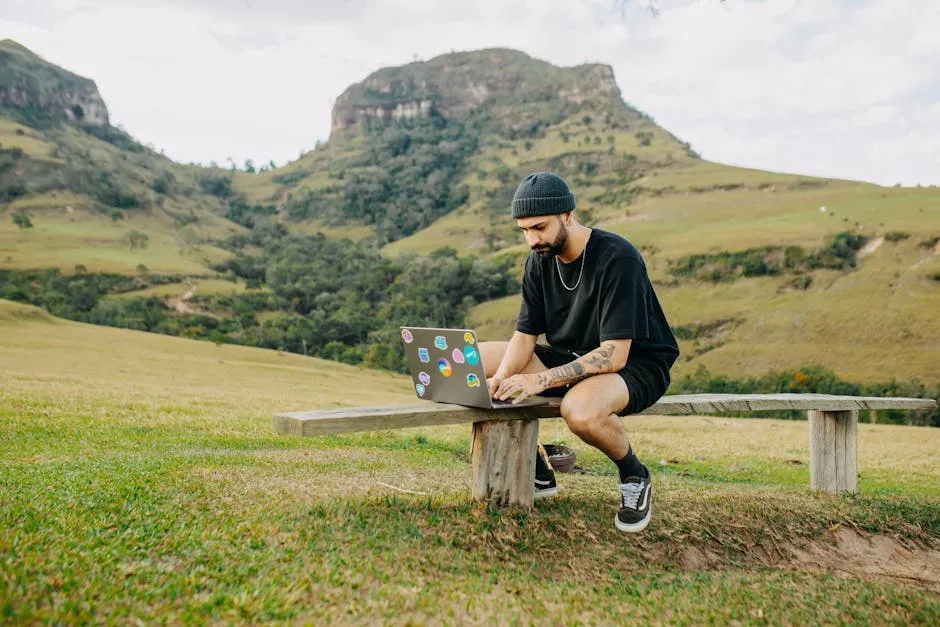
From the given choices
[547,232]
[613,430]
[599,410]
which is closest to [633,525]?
[613,430]

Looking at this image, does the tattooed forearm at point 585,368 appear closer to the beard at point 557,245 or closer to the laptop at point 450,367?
the laptop at point 450,367

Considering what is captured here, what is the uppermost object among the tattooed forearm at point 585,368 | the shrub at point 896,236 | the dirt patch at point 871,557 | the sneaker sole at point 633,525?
the shrub at point 896,236

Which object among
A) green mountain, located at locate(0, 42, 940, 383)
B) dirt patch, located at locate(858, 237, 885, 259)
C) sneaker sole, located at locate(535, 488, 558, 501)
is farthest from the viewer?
dirt patch, located at locate(858, 237, 885, 259)

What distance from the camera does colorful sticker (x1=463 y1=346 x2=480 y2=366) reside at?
5840 mm

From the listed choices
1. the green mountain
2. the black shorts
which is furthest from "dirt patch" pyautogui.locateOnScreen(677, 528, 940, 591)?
the green mountain

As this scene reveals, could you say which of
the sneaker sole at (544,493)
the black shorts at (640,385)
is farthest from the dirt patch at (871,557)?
the sneaker sole at (544,493)

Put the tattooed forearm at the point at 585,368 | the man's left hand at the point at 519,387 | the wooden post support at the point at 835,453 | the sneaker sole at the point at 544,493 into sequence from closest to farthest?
the man's left hand at the point at 519,387 < the tattooed forearm at the point at 585,368 < the sneaker sole at the point at 544,493 < the wooden post support at the point at 835,453

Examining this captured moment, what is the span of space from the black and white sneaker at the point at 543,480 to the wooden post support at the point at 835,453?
11.0 ft

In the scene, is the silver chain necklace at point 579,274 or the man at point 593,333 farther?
the silver chain necklace at point 579,274

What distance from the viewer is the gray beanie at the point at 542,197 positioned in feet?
20.3

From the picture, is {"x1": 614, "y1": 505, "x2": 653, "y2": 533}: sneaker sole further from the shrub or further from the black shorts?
the shrub

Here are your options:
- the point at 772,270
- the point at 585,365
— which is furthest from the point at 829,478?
the point at 772,270

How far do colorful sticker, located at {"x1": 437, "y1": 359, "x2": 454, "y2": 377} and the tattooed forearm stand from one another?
2.38ft

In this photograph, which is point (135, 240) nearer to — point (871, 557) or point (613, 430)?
point (613, 430)
